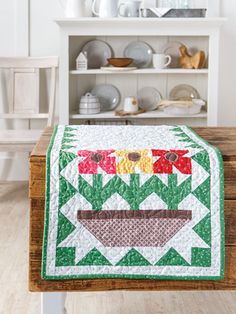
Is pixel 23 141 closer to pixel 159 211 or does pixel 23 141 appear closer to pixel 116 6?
pixel 116 6

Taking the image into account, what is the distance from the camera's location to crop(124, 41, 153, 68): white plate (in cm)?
452

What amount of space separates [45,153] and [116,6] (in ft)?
8.45

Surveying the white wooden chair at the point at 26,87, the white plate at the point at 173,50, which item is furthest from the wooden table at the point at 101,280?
the white plate at the point at 173,50

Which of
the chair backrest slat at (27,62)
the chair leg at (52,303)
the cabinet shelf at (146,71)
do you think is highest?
the chair backrest slat at (27,62)

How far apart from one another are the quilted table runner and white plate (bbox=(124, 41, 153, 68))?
9.19 feet

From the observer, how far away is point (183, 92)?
179 inches

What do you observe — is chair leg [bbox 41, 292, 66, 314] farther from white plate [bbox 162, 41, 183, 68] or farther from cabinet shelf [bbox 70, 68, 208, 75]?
white plate [bbox 162, 41, 183, 68]

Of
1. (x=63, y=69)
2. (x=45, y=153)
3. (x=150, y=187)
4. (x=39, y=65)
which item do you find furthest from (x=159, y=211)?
(x=39, y=65)

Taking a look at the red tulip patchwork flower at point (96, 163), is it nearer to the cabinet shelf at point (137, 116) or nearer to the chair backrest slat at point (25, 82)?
the cabinet shelf at point (137, 116)

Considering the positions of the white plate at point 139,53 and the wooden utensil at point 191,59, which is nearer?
the wooden utensil at point 191,59

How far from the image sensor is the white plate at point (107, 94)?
4527 mm

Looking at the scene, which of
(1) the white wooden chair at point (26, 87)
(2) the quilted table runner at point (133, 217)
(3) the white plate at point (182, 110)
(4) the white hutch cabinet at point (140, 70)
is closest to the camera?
(2) the quilted table runner at point (133, 217)

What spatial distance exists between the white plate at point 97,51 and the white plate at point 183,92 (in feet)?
1.72

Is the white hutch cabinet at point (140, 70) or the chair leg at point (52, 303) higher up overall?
the white hutch cabinet at point (140, 70)
